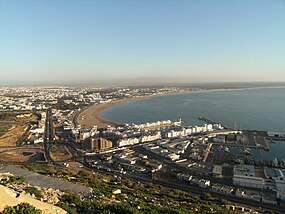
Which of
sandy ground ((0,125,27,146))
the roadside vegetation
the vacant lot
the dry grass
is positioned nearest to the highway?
the dry grass

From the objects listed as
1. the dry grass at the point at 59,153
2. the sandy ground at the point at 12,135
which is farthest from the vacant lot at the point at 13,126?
the dry grass at the point at 59,153

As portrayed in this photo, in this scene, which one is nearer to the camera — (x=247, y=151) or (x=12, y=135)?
(x=247, y=151)

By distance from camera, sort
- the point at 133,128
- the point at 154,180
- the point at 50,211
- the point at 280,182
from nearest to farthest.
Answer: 1. the point at 50,211
2. the point at 280,182
3. the point at 154,180
4. the point at 133,128

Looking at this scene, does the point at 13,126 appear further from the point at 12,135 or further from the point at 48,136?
the point at 48,136

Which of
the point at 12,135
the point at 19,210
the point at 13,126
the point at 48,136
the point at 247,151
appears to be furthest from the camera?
the point at 13,126

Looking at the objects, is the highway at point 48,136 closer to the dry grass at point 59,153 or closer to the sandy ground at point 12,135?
the dry grass at point 59,153

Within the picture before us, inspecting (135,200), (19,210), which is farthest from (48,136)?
(19,210)

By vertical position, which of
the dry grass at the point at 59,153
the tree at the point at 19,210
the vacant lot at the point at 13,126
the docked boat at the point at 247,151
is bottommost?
the dry grass at the point at 59,153

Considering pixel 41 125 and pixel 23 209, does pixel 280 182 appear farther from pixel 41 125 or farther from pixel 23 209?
pixel 41 125

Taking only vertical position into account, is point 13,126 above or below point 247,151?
above

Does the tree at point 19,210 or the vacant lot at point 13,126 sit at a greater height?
the tree at point 19,210

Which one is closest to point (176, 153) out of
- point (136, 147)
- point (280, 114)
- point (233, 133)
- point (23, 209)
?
point (136, 147)
